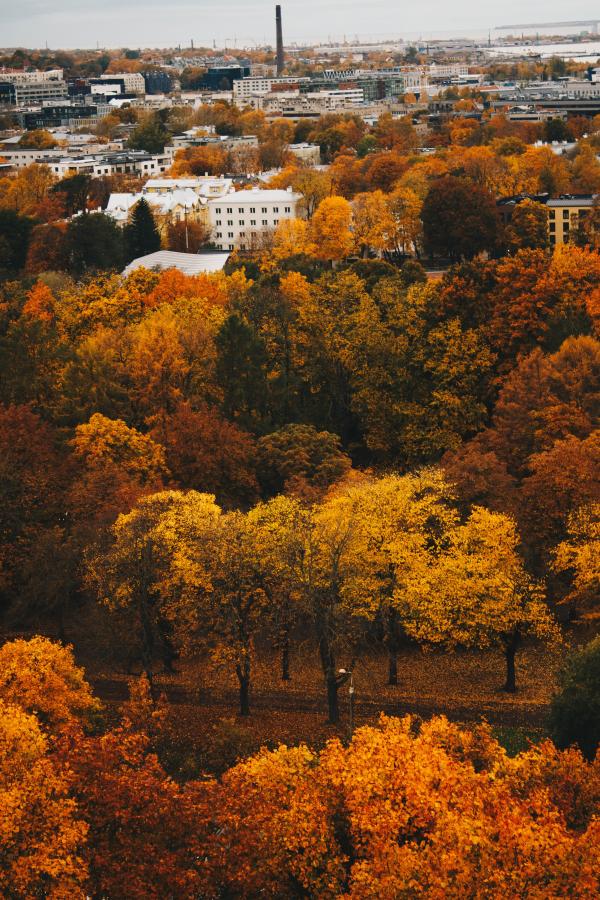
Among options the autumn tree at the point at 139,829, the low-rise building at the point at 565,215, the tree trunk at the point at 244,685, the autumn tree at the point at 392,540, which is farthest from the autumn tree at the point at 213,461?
the low-rise building at the point at 565,215

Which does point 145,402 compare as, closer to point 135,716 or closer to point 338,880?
point 135,716

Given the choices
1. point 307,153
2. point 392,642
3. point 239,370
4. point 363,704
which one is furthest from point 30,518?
point 307,153

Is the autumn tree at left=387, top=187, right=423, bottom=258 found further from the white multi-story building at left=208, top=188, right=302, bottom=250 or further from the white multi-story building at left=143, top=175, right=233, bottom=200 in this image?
the white multi-story building at left=143, top=175, right=233, bottom=200

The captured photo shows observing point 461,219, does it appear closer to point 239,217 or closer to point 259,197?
point 239,217

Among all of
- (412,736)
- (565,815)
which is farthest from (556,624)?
(565,815)

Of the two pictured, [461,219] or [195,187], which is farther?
[195,187]

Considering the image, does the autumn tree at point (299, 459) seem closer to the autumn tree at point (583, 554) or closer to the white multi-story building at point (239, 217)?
the autumn tree at point (583, 554)
